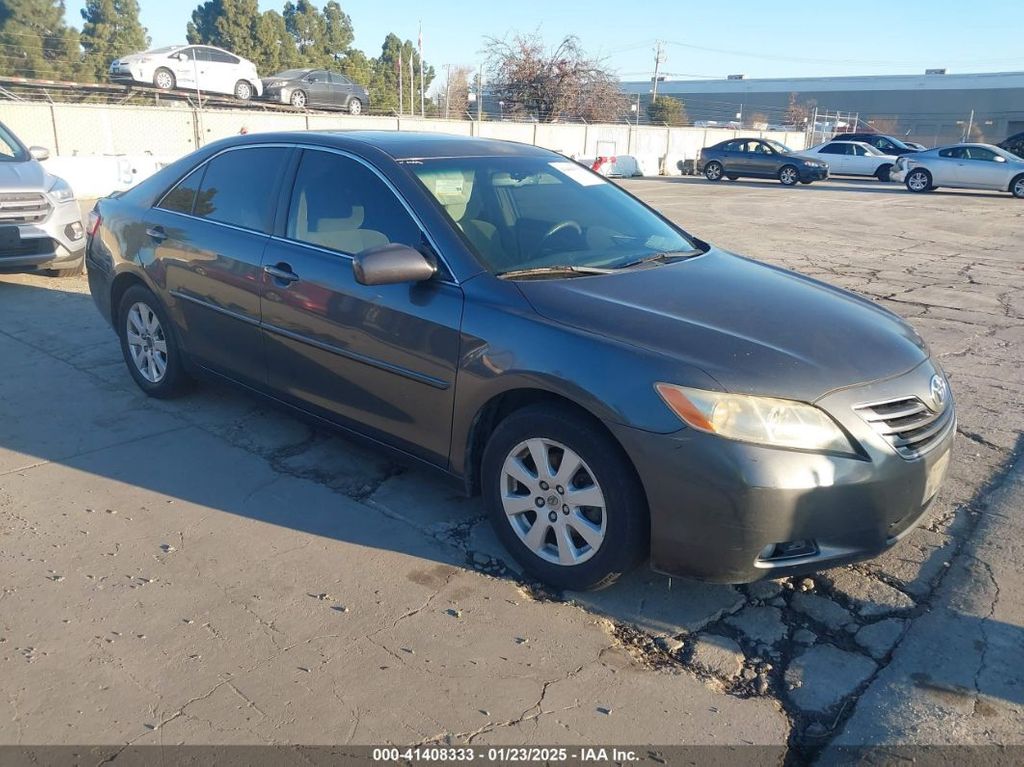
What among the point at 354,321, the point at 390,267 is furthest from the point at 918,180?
the point at 390,267

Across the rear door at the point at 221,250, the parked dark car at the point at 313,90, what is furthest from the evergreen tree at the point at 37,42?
the rear door at the point at 221,250

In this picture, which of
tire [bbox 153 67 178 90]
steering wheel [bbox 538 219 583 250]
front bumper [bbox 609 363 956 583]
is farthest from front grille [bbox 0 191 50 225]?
tire [bbox 153 67 178 90]

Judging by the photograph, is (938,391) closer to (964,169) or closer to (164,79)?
(964,169)

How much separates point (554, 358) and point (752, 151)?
2739cm

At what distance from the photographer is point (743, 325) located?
3.15 m

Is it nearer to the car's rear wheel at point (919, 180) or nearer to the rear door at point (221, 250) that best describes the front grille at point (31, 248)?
the rear door at point (221, 250)

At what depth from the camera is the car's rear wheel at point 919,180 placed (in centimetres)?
2464

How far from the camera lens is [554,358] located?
3.03 metres

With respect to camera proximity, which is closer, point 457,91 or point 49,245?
point 49,245

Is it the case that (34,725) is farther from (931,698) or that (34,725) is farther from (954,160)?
(954,160)

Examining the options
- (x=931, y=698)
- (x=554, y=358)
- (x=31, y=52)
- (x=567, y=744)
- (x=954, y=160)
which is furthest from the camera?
(x=31, y=52)

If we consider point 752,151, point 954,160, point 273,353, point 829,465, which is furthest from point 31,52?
point 829,465

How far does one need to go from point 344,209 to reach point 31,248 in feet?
17.9

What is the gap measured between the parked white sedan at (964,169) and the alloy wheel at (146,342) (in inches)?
982
